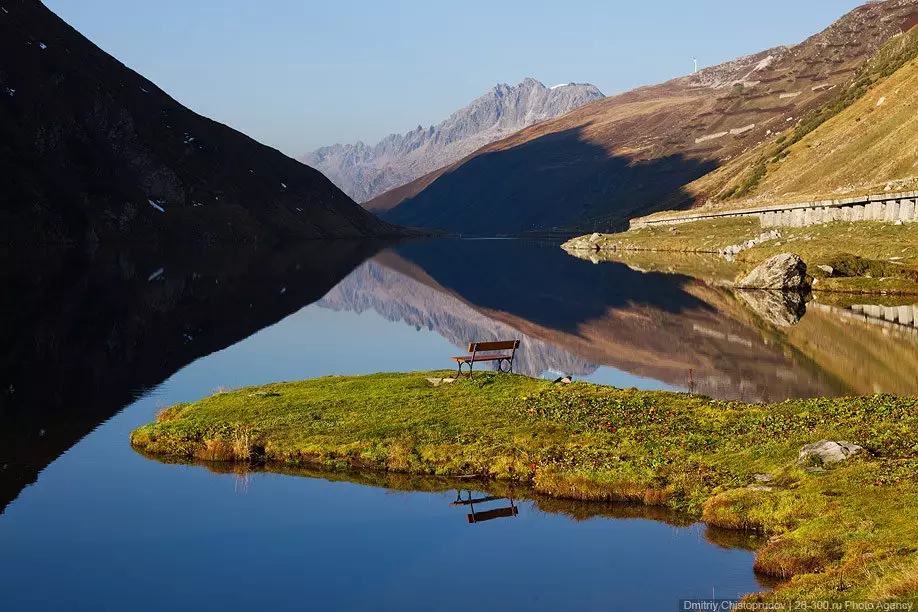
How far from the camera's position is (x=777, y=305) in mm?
78938

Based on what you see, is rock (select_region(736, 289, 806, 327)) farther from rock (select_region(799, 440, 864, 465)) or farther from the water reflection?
rock (select_region(799, 440, 864, 465))

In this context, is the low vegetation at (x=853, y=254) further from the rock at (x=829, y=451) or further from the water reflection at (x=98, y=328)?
the rock at (x=829, y=451)

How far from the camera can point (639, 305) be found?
8819 centimetres

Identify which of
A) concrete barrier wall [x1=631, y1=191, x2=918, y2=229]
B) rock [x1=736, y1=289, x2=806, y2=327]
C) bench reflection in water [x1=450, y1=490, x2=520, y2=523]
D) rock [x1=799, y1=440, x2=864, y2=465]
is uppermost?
concrete barrier wall [x1=631, y1=191, x2=918, y2=229]

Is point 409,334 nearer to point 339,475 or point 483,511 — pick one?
Result: point 339,475

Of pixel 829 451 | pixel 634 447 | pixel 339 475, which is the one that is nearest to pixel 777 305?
pixel 634 447

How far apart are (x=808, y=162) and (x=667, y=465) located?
182588 mm

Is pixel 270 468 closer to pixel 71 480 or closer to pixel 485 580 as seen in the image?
pixel 71 480

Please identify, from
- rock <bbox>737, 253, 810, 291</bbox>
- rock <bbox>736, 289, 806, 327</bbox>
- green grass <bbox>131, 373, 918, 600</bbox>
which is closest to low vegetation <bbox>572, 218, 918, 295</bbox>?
rock <bbox>737, 253, 810, 291</bbox>

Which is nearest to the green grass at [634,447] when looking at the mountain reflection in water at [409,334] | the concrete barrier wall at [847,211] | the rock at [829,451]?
the rock at [829,451]

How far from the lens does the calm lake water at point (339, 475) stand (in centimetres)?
2198

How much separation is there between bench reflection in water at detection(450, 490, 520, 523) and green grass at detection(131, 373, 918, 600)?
55.4 inches

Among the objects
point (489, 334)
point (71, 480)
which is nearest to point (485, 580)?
point (71, 480)

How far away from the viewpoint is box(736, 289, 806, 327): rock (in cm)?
6988
